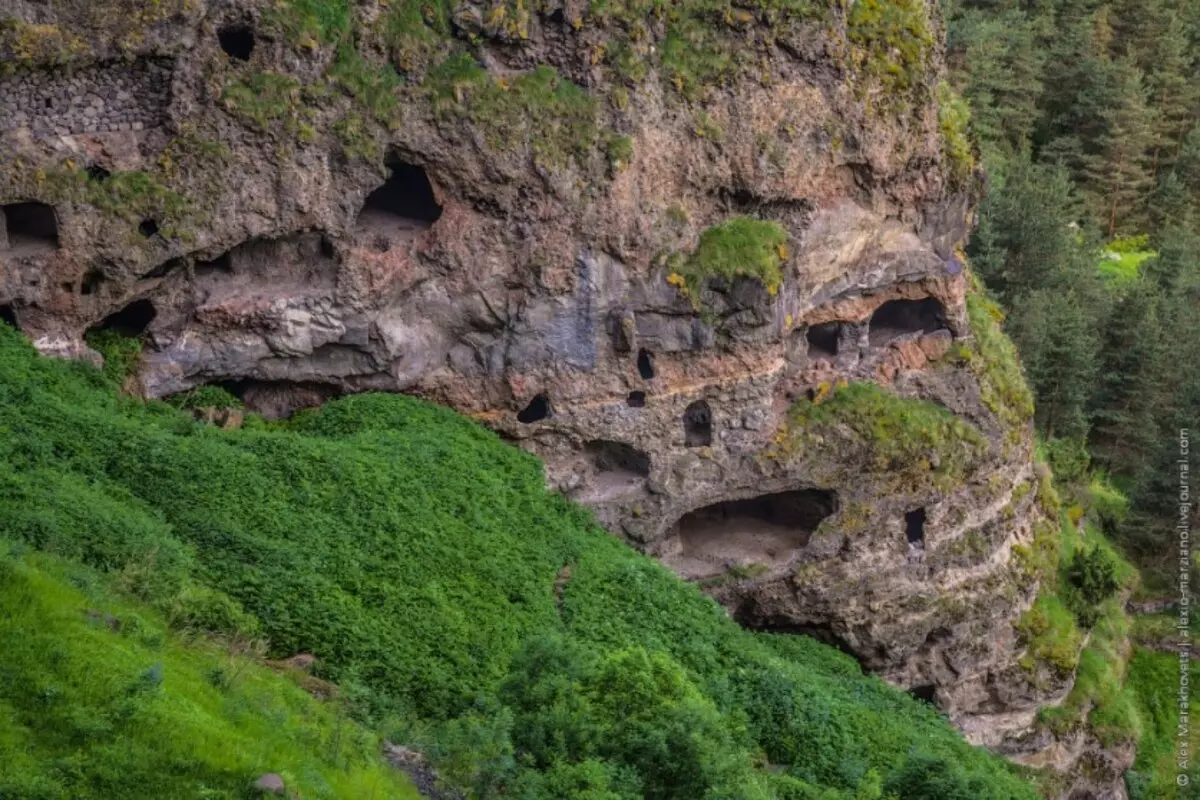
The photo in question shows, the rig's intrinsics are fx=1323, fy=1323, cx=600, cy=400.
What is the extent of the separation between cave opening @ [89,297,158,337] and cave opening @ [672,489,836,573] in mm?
11372

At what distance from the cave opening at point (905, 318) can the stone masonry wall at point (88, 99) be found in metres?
16.2

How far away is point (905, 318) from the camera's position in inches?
1212

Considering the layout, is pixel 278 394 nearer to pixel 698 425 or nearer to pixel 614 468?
pixel 614 468

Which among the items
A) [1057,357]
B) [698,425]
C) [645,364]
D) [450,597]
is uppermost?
[645,364]

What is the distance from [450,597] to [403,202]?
8.82 metres

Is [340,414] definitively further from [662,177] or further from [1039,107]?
[1039,107]

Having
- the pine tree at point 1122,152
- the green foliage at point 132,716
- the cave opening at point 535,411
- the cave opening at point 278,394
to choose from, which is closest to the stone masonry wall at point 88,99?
the cave opening at point 278,394

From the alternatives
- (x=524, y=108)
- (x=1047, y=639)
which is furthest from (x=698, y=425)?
(x=1047, y=639)

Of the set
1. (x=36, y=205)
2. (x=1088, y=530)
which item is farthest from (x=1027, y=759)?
(x=36, y=205)

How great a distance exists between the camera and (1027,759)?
30.7m

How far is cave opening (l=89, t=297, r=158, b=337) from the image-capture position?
75.6 ft

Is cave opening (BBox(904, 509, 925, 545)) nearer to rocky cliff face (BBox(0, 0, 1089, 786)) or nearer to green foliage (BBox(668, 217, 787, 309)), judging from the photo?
rocky cliff face (BBox(0, 0, 1089, 786))

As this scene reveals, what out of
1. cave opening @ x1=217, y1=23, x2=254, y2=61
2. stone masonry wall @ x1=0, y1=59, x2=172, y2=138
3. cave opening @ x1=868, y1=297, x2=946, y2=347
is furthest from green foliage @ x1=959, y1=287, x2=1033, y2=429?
stone masonry wall @ x1=0, y1=59, x2=172, y2=138

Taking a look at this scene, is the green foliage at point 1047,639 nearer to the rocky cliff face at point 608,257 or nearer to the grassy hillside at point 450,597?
the rocky cliff face at point 608,257
